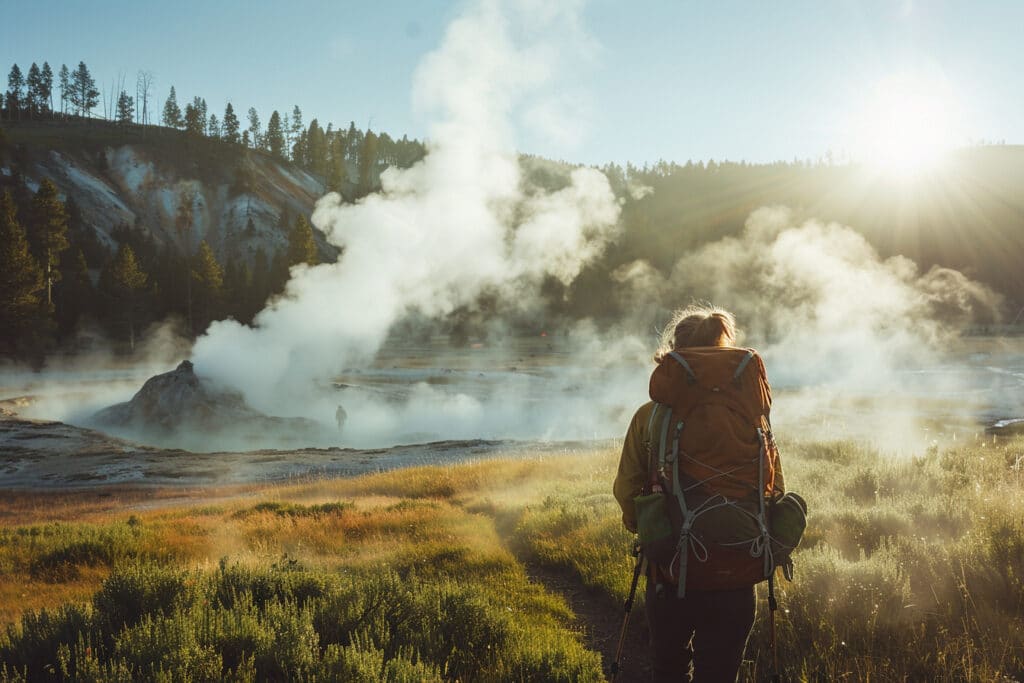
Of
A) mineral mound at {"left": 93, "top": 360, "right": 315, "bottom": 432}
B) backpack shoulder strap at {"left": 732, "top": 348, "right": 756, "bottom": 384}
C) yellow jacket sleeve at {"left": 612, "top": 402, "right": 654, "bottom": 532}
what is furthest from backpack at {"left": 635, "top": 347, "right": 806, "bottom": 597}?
mineral mound at {"left": 93, "top": 360, "right": 315, "bottom": 432}

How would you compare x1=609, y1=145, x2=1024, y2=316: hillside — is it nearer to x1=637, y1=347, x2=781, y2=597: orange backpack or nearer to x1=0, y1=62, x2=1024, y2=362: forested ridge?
x1=0, y1=62, x2=1024, y2=362: forested ridge

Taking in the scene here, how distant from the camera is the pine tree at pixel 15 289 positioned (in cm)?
4169

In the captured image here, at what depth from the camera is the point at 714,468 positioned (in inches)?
109

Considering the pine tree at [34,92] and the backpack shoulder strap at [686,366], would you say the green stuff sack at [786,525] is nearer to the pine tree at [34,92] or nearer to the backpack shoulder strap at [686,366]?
the backpack shoulder strap at [686,366]

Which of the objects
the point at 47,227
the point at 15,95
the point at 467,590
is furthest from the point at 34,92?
the point at 467,590

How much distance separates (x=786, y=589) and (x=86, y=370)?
167 ft

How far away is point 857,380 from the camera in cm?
3188

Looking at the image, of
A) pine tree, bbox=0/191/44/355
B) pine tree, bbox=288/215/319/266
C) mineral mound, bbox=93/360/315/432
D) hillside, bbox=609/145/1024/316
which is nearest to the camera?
mineral mound, bbox=93/360/315/432

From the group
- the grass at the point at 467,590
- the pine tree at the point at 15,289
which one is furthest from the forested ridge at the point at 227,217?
the grass at the point at 467,590

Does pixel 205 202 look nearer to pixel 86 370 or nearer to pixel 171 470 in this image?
pixel 86 370

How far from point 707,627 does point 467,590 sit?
126 inches

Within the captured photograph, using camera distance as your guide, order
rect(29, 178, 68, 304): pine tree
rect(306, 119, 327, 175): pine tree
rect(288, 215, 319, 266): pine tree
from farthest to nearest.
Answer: rect(306, 119, 327, 175): pine tree, rect(288, 215, 319, 266): pine tree, rect(29, 178, 68, 304): pine tree

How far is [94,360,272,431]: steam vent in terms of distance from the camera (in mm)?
25906

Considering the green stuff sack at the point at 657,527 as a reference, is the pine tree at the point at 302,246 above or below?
above
